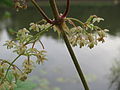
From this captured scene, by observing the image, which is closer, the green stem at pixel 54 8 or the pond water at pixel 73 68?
the green stem at pixel 54 8

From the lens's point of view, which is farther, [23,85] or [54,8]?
[23,85]

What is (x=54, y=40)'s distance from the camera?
12.9 metres

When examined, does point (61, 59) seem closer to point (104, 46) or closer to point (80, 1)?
point (104, 46)

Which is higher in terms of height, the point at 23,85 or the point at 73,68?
the point at 73,68

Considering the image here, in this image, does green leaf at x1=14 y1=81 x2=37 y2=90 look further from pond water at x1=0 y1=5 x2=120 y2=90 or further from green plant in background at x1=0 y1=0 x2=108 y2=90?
pond water at x1=0 y1=5 x2=120 y2=90

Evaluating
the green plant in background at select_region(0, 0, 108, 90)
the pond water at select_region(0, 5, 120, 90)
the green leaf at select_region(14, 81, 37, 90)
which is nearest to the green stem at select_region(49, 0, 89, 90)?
A: the green plant in background at select_region(0, 0, 108, 90)

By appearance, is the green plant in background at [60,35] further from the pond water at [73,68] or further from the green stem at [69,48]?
the pond water at [73,68]

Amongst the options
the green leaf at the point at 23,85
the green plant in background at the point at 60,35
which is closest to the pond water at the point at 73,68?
the green leaf at the point at 23,85

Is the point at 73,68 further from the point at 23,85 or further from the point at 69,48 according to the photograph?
the point at 69,48

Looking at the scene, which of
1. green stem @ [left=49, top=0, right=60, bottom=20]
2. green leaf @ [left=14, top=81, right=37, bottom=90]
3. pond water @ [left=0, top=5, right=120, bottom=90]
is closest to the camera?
green stem @ [left=49, top=0, right=60, bottom=20]

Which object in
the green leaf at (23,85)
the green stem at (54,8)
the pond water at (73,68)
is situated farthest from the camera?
the pond water at (73,68)

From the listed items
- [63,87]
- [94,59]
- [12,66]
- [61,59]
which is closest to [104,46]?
[94,59]

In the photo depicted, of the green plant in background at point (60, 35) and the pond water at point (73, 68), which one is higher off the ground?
the pond water at point (73, 68)

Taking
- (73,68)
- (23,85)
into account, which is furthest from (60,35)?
(73,68)
